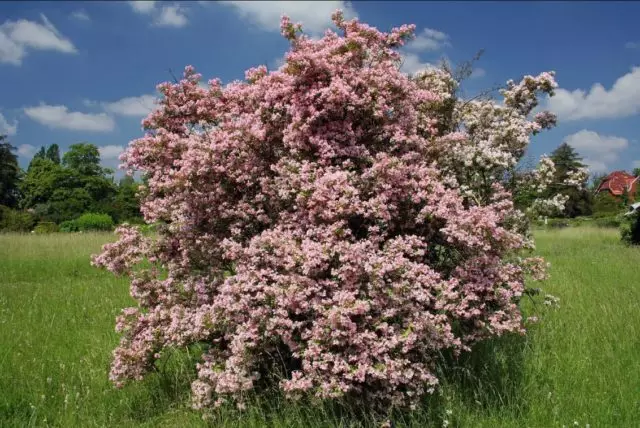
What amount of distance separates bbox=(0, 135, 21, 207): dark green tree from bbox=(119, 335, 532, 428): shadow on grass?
241ft

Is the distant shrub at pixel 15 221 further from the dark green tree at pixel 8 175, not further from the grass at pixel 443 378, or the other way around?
the grass at pixel 443 378

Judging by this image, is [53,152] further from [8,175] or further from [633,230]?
[633,230]

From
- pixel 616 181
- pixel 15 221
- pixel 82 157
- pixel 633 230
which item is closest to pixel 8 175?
pixel 82 157

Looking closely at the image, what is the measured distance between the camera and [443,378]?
17.9 ft

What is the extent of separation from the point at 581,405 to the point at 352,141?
11.7ft

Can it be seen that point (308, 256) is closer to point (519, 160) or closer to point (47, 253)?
point (519, 160)

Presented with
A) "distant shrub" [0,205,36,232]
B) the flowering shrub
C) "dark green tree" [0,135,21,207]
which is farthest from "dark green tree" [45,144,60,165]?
the flowering shrub

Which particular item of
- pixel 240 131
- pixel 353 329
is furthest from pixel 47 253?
pixel 353 329

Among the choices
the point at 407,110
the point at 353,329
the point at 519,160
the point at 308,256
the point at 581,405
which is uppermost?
the point at 407,110

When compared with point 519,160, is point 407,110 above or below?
above

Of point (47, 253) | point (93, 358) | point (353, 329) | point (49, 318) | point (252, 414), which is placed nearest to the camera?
point (353, 329)

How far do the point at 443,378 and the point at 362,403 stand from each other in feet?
3.56

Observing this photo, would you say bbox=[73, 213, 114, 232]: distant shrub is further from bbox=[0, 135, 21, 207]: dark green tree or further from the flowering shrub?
the flowering shrub

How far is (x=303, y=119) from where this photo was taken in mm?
5570
